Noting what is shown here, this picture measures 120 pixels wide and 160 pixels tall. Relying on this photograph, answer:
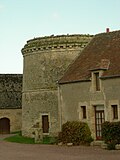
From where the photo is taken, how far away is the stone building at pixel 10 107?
43.6 meters

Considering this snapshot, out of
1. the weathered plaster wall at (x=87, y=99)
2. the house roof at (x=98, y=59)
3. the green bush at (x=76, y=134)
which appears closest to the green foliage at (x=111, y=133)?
the weathered plaster wall at (x=87, y=99)

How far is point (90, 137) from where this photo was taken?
80.8 feet

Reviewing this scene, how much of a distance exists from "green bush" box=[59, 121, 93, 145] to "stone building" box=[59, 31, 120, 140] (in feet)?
1.35

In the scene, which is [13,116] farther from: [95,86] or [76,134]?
[95,86]

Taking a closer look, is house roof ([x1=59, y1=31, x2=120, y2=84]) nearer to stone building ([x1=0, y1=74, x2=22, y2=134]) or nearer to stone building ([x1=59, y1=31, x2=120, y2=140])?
stone building ([x1=59, y1=31, x2=120, y2=140])

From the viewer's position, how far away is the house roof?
2420 cm

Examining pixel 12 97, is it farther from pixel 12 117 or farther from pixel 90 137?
pixel 90 137

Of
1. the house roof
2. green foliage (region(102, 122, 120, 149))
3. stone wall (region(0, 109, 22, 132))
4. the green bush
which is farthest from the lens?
stone wall (region(0, 109, 22, 132))

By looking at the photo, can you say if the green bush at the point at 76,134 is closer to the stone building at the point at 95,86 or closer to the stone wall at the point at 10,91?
the stone building at the point at 95,86

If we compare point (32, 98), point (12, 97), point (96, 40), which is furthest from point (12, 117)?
point (96, 40)

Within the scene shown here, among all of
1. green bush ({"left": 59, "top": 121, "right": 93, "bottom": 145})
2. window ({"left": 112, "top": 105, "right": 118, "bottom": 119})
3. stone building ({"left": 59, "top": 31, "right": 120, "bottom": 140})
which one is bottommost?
green bush ({"left": 59, "top": 121, "right": 93, "bottom": 145})

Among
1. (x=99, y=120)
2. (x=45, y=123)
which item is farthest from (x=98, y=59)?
(x=45, y=123)

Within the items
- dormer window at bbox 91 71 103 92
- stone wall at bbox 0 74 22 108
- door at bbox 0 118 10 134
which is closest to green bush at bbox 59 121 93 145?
dormer window at bbox 91 71 103 92

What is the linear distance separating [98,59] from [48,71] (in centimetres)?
601
